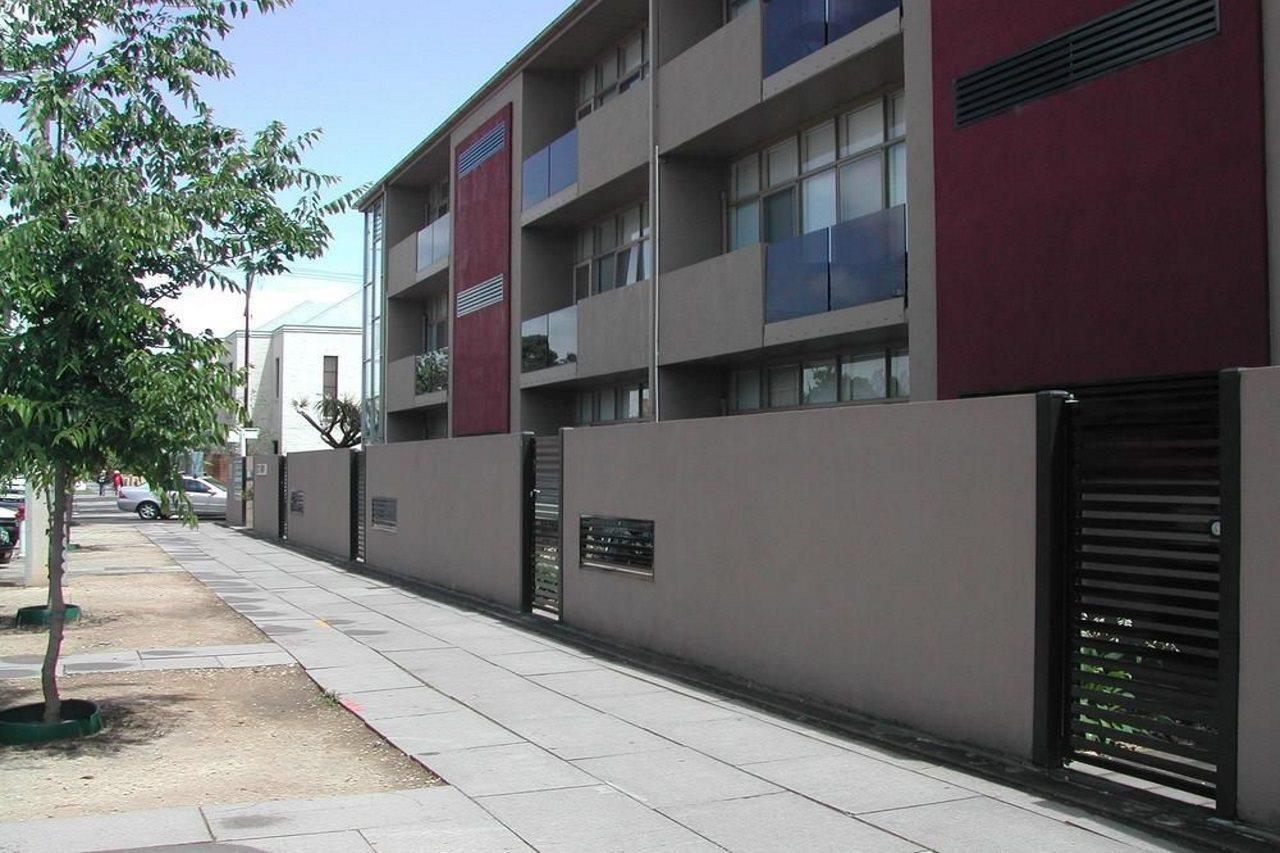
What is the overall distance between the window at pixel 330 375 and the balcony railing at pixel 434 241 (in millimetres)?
26597

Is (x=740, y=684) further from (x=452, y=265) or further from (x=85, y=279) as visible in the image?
(x=452, y=265)

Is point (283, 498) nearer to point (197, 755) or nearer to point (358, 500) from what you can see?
point (358, 500)

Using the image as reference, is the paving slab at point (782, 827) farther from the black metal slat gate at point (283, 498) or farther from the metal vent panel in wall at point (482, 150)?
the black metal slat gate at point (283, 498)

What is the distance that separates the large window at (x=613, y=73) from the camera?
20.9 meters

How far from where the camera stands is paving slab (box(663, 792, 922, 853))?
5.63 meters

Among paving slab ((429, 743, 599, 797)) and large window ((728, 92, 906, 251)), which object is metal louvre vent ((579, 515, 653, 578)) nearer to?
paving slab ((429, 743, 599, 797))

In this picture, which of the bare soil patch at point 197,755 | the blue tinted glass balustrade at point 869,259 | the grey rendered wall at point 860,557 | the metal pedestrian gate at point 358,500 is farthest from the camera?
the metal pedestrian gate at point 358,500

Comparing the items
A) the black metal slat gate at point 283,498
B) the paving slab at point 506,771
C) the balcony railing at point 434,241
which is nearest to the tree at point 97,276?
the paving slab at point 506,771

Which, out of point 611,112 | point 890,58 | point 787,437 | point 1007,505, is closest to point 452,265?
point 611,112

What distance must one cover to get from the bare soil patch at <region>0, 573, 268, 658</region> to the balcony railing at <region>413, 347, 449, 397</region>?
9.75 metres

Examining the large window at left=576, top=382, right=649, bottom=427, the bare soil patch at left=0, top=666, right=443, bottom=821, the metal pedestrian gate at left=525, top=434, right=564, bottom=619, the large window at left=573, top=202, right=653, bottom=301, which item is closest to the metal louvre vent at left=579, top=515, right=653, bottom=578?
the metal pedestrian gate at left=525, top=434, right=564, bottom=619

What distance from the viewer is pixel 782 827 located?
19.5 ft

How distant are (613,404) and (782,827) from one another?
54.8ft

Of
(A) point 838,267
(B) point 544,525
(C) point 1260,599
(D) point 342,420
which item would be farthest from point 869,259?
(D) point 342,420
